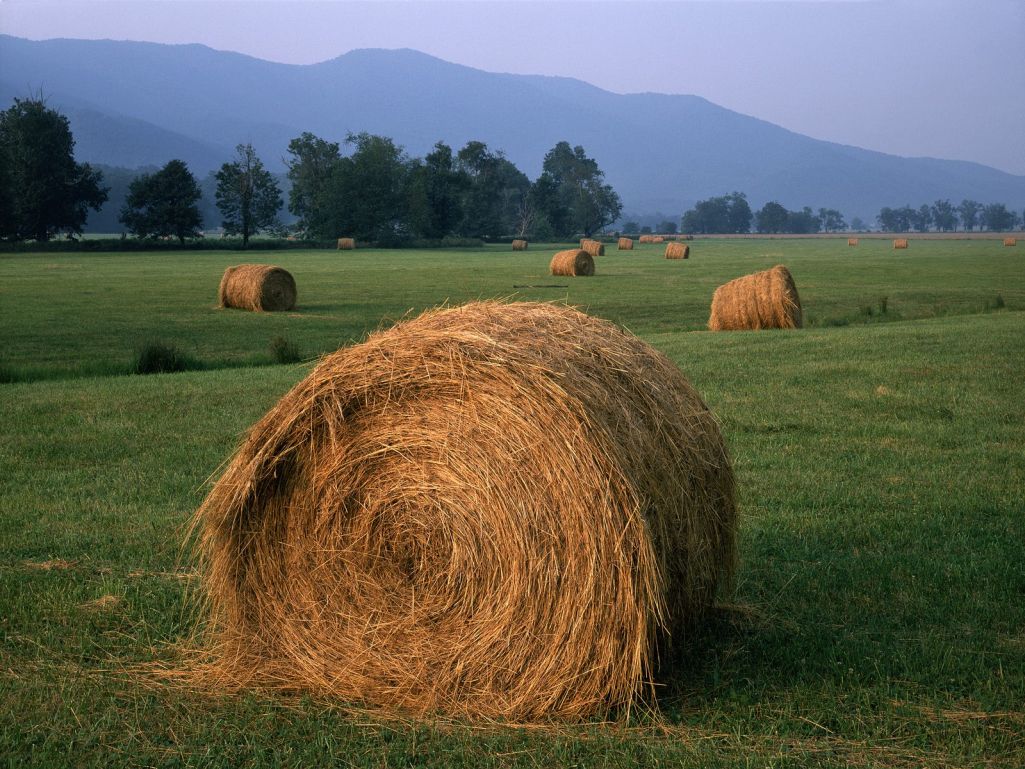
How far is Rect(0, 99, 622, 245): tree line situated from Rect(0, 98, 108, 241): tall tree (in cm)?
8

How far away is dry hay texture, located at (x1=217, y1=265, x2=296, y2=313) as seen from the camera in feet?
94.9

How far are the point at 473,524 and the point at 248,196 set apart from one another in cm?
9933

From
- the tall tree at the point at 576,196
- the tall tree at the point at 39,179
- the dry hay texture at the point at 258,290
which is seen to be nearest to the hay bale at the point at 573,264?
the dry hay texture at the point at 258,290

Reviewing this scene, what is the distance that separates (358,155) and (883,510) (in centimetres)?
10650

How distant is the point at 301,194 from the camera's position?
4542 inches

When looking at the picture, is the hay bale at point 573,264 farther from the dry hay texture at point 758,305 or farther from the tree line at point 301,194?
the tree line at point 301,194

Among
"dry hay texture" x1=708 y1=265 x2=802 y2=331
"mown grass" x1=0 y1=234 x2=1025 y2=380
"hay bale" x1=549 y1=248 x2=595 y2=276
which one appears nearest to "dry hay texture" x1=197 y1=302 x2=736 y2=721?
"mown grass" x1=0 y1=234 x2=1025 y2=380

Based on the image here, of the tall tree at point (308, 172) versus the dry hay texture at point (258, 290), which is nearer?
the dry hay texture at point (258, 290)

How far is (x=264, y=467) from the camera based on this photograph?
216 inches

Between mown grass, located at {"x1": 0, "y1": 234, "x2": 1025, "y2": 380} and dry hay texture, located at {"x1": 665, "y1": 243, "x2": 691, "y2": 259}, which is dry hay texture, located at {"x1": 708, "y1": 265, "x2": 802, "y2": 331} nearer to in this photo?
mown grass, located at {"x1": 0, "y1": 234, "x2": 1025, "y2": 380}

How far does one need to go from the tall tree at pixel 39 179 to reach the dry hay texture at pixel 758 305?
73374mm

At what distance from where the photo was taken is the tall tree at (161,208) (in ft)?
291

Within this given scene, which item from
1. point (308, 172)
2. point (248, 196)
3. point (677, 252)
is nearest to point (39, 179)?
point (248, 196)

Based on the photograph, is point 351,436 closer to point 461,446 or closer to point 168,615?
point 461,446
